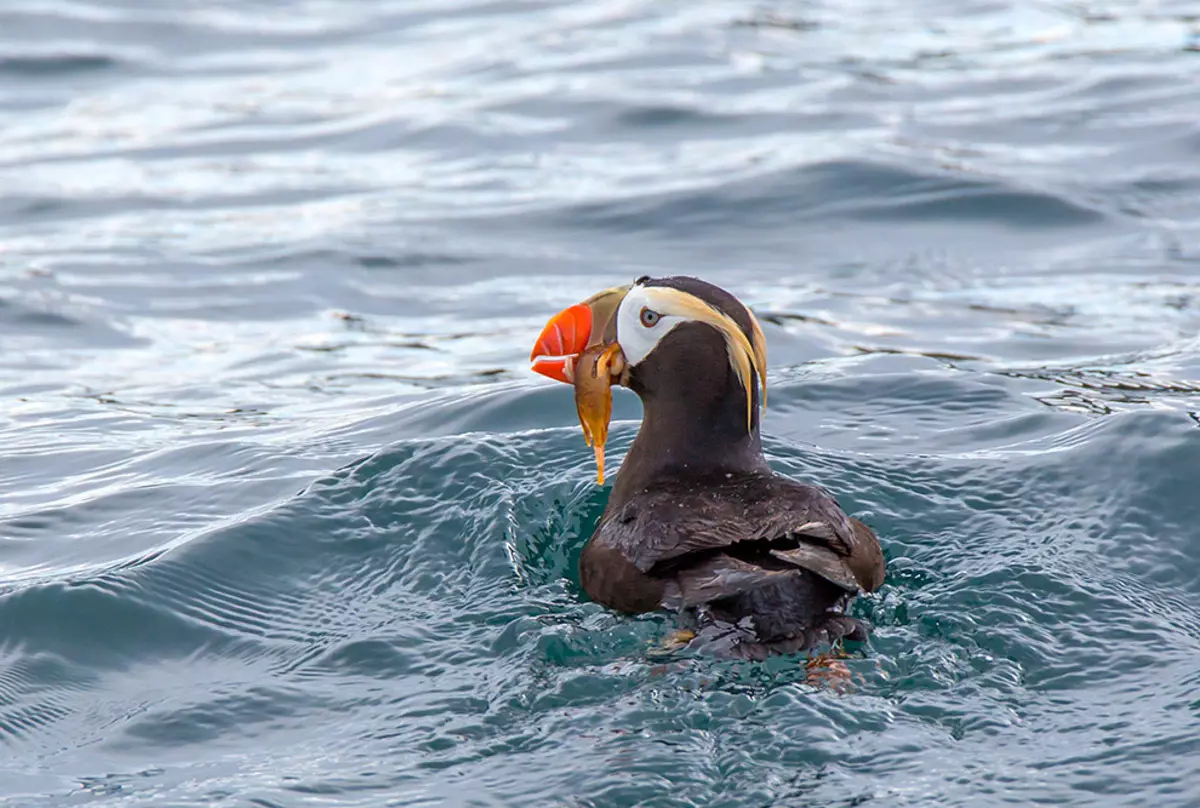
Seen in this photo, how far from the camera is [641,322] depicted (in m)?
5.50

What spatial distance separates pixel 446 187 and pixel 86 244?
2.81m

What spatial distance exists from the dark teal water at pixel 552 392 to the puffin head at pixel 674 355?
723 mm

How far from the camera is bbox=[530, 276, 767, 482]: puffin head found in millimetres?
5414

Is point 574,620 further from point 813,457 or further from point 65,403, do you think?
point 65,403

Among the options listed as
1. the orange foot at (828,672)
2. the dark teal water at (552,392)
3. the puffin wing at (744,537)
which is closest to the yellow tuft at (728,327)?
the puffin wing at (744,537)

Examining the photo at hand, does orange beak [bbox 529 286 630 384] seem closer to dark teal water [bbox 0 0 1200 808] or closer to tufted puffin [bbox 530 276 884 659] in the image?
tufted puffin [bbox 530 276 884 659]

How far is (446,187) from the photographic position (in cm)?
1266

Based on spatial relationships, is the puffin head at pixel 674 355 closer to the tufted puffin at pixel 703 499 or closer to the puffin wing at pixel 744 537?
the tufted puffin at pixel 703 499

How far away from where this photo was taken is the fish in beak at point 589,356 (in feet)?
18.3

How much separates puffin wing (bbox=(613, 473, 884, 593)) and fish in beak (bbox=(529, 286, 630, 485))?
382 mm

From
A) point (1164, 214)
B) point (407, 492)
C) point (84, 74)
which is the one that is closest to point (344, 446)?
point (407, 492)

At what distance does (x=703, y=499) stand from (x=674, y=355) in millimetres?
547

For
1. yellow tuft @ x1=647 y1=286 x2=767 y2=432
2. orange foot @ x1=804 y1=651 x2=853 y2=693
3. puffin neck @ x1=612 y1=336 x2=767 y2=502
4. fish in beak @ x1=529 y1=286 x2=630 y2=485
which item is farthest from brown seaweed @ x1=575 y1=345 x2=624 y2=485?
orange foot @ x1=804 y1=651 x2=853 y2=693

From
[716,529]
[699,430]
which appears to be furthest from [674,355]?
[716,529]
